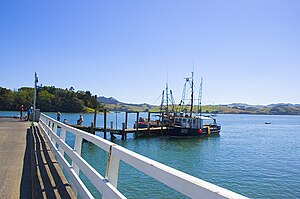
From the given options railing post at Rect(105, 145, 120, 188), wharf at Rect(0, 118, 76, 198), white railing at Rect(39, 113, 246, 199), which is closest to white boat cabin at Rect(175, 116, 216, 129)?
wharf at Rect(0, 118, 76, 198)

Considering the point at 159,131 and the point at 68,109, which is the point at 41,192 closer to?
the point at 159,131

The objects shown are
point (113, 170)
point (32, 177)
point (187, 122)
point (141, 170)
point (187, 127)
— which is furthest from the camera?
point (187, 122)

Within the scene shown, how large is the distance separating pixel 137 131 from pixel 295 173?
70.4 ft

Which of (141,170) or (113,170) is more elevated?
(141,170)

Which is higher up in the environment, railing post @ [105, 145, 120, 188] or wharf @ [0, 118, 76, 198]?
railing post @ [105, 145, 120, 188]

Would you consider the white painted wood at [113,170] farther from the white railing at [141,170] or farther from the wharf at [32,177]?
the wharf at [32,177]

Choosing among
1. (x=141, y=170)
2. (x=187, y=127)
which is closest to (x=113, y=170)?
(x=141, y=170)

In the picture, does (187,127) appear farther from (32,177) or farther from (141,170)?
(141,170)

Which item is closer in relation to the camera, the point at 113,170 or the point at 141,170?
the point at 141,170

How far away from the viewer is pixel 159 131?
42875mm

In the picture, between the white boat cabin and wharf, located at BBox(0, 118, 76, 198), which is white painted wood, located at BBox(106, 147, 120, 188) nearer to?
wharf, located at BBox(0, 118, 76, 198)

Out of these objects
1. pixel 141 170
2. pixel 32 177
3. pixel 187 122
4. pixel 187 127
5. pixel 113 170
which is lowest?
pixel 187 127

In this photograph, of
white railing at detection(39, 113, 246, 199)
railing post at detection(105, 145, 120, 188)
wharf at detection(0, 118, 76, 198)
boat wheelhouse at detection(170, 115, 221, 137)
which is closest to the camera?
white railing at detection(39, 113, 246, 199)

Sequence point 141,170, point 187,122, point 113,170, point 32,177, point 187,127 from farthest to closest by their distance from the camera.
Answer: point 187,122
point 187,127
point 32,177
point 113,170
point 141,170
